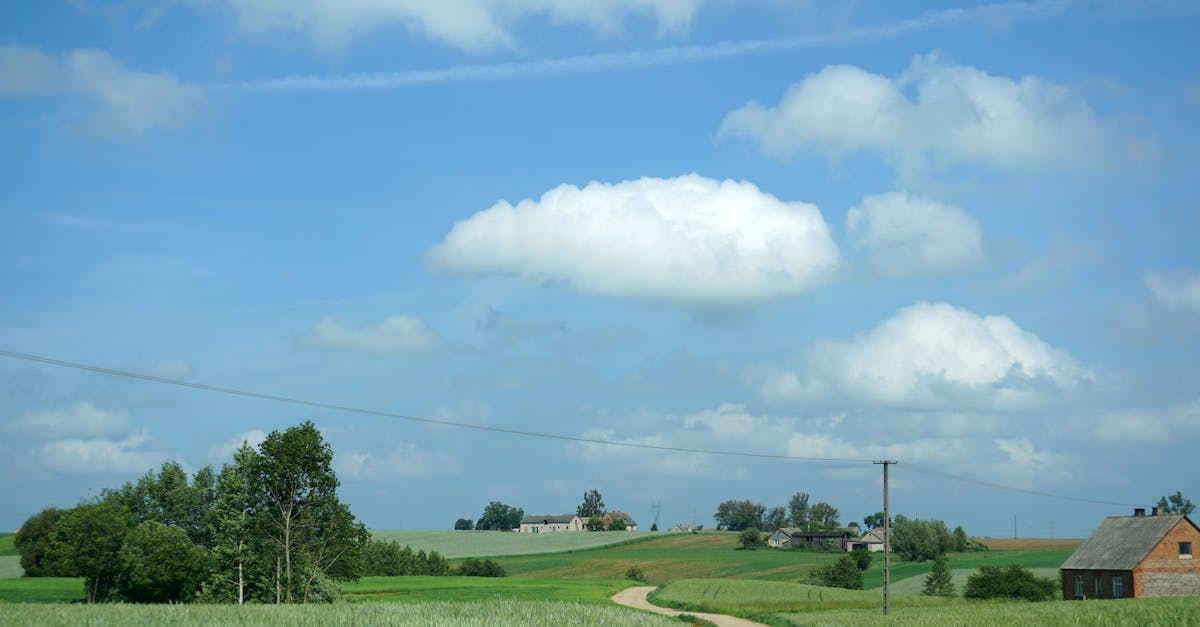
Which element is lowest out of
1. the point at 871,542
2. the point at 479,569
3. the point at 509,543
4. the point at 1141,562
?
the point at 509,543

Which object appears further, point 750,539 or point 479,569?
point 750,539

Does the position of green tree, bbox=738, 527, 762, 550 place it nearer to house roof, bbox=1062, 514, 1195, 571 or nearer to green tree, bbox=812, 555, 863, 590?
green tree, bbox=812, 555, 863, 590

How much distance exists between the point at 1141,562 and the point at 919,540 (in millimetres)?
73087

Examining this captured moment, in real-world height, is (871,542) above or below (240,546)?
below

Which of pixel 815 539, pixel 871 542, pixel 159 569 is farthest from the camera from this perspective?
pixel 815 539

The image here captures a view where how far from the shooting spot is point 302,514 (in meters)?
58.6

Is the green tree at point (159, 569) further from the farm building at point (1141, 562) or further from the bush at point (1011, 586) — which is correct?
the farm building at point (1141, 562)

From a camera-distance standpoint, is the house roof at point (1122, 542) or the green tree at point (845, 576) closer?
the house roof at point (1122, 542)

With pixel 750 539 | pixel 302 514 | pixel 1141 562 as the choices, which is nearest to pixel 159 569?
pixel 302 514

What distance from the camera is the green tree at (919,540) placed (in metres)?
145

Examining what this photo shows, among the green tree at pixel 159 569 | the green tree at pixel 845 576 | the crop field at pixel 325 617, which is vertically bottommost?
the green tree at pixel 845 576

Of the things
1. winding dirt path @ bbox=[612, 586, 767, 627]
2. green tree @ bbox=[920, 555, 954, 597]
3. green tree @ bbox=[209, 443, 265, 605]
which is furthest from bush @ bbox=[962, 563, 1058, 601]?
green tree @ bbox=[209, 443, 265, 605]

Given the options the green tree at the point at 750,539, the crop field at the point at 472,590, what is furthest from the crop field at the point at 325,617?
the green tree at the point at 750,539

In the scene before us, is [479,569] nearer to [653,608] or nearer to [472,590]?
[472,590]
